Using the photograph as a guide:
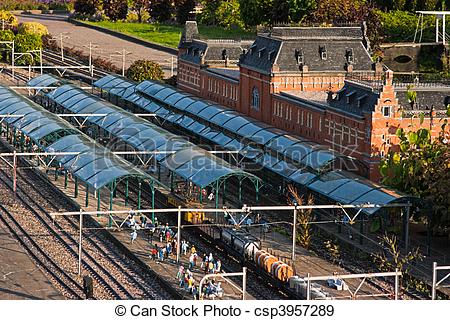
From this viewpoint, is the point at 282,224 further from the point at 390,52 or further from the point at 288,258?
the point at 390,52

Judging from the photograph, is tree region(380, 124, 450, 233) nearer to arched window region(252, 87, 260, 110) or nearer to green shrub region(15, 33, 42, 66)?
arched window region(252, 87, 260, 110)

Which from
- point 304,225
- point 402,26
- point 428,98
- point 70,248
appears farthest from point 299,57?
point 402,26

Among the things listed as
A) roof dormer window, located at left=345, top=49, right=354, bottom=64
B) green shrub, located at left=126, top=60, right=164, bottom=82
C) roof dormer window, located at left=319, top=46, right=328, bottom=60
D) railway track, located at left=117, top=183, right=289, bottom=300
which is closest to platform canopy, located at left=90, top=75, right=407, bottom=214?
railway track, located at left=117, top=183, right=289, bottom=300

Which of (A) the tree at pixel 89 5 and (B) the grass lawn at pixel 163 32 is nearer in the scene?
(B) the grass lawn at pixel 163 32

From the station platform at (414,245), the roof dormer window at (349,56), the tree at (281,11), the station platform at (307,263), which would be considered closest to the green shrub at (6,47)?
the tree at (281,11)

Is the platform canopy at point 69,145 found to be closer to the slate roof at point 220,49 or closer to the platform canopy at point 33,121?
the platform canopy at point 33,121
